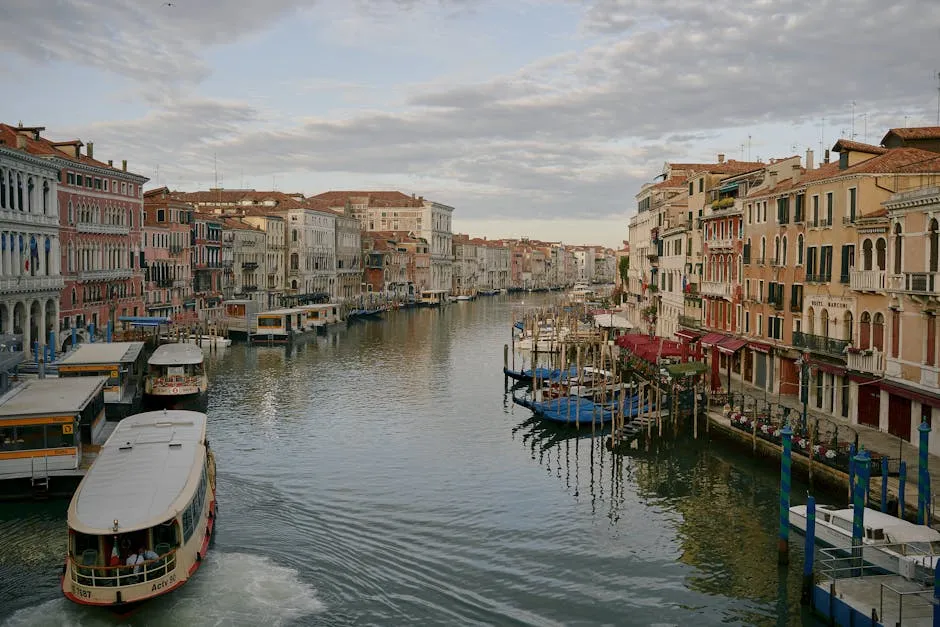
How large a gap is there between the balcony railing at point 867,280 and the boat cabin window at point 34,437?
17.8m

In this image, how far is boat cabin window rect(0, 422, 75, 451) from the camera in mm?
17594

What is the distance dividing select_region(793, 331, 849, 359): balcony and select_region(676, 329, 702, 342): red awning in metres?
8.05

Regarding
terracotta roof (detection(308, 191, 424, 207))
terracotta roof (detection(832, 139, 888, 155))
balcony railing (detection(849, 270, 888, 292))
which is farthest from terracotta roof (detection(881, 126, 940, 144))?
terracotta roof (detection(308, 191, 424, 207))

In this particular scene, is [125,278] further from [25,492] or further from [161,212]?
[25,492]

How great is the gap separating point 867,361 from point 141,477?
1616 centimetres

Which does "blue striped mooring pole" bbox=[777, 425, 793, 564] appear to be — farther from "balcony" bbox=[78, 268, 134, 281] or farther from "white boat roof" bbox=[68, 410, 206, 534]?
"balcony" bbox=[78, 268, 134, 281]

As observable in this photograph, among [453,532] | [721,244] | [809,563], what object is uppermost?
[721,244]

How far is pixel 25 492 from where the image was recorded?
17.7 m

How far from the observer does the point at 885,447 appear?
63.9 feet

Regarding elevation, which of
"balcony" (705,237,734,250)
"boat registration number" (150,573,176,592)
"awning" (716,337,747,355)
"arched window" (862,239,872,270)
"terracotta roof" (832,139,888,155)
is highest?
"terracotta roof" (832,139,888,155)

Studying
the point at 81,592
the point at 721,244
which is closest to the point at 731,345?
the point at 721,244

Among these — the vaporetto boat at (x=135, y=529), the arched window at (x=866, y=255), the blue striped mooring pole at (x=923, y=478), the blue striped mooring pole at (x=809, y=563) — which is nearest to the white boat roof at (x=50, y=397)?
the vaporetto boat at (x=135, y=529)

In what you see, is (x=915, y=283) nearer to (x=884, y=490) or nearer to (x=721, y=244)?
(x=884, y=490)

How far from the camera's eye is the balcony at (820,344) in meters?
22.7
